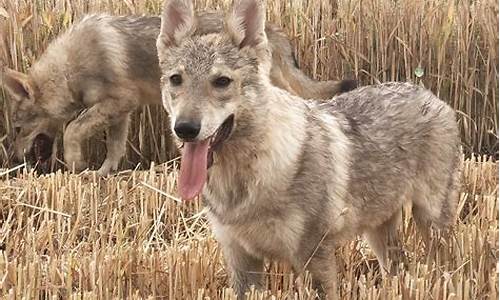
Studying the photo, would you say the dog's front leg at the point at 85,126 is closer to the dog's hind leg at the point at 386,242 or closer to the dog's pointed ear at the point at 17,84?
the dog's pointed ear at the point at 17,84

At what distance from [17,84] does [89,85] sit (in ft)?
1.74

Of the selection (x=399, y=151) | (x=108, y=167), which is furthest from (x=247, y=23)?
(x=108, y=167)

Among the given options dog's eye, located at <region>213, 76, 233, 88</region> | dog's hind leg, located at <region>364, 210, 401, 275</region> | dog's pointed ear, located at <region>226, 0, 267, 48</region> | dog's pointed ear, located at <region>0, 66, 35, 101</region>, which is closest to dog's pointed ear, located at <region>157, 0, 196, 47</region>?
dog's pointed ear, located at <region>226, 0, 267, 48</region>

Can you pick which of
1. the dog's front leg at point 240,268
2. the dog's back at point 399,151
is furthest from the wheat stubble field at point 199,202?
the dog's back at point 399,151

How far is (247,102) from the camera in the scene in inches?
157

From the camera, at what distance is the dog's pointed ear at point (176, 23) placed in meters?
4.22

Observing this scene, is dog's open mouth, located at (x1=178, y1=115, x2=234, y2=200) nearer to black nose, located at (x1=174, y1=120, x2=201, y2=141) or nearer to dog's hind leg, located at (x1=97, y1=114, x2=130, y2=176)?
black nose, located at (x1=174, y1=120, x2=201, y2=141)

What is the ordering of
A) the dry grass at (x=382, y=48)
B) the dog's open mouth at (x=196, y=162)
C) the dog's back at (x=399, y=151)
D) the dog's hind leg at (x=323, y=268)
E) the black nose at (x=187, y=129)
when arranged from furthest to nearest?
the dry grass at (x=382, y=48)
the dog's back at (x=399, y=151)
the dog's hind leg at (x=323, y=268)
the dog's open mouth at (x=196, y=162)
the black nose at (x=187, y=129)

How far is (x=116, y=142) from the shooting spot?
24.9 feet

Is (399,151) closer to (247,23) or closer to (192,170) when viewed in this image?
(247,23)

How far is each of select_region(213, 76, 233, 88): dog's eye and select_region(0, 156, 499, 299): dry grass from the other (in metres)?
0.80

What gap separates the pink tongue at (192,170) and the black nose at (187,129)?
0.12 m

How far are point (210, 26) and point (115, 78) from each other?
870 millimetres

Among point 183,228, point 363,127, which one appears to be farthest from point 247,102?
point 183,228
